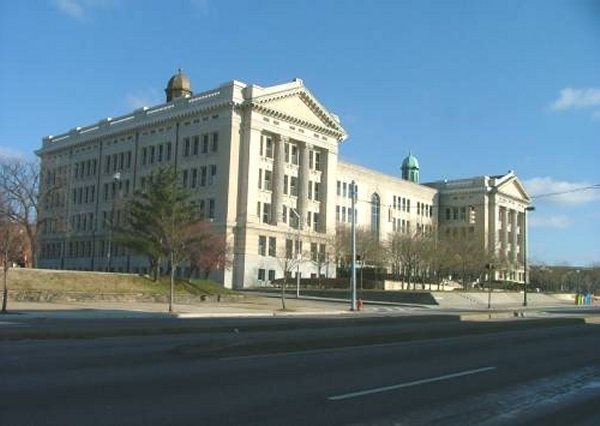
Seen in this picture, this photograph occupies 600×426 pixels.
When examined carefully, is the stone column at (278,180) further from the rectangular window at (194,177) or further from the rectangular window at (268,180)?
the rectangular window at (194,177)

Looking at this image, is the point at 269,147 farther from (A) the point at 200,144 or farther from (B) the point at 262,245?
(B) the point at 262,245

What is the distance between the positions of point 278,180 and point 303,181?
17.1ft

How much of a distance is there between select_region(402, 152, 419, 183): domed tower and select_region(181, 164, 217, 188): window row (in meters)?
67.2

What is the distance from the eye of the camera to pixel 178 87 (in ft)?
365

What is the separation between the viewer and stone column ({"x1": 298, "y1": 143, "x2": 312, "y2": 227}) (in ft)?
317

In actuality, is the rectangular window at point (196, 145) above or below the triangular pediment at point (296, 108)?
below

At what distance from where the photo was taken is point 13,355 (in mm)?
14336

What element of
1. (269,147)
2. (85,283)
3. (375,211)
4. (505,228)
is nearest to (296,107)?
(269,147)

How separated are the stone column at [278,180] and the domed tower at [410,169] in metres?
62.6

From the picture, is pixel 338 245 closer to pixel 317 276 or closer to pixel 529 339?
pixel 317 276

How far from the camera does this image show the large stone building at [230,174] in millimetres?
89562

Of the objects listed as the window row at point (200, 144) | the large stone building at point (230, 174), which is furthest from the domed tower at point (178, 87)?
the window row at point (200, 144)

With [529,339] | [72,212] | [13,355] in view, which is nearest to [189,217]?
[529,339]

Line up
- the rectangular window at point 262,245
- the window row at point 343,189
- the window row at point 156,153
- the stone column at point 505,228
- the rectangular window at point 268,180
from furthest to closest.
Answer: the stone column at point 505,228 < the window row at point 343,189 < the window row at point 156,153 < the rectangular window at point 268,180 < the rectangular window at point 262,245
